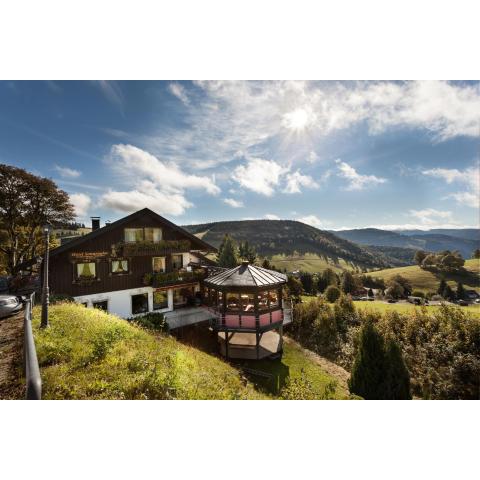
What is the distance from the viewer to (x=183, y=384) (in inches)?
264

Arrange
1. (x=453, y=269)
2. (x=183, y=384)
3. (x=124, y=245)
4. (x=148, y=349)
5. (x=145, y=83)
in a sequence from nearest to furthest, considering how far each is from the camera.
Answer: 1. (x=183, y=384)
2. (x=148, y=349)
3. (x=145, y=83)
4. (x=124, y=245)
5. (x=453, y=269)

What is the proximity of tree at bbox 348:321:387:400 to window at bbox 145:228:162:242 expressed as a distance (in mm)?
14662

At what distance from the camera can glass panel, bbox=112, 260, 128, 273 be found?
1666 centimetres

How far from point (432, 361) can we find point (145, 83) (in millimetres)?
18339

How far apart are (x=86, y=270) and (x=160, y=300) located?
5.61m

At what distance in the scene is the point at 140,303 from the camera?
17812mm

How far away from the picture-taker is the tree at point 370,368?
10.0 meters

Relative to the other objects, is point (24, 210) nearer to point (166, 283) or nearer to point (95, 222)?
point (95, 222)

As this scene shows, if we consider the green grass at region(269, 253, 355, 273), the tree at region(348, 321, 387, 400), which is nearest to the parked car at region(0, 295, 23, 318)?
the tree at region(348, 321, 387, 400)

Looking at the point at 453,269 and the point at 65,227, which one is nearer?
the point at 65,227

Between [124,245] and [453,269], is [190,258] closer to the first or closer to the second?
[124,245]

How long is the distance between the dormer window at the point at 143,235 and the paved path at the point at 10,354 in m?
7.68

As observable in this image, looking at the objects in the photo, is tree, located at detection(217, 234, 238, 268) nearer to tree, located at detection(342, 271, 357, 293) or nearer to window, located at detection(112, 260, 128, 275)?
window, located at detection(112, 260, 128, 275)
